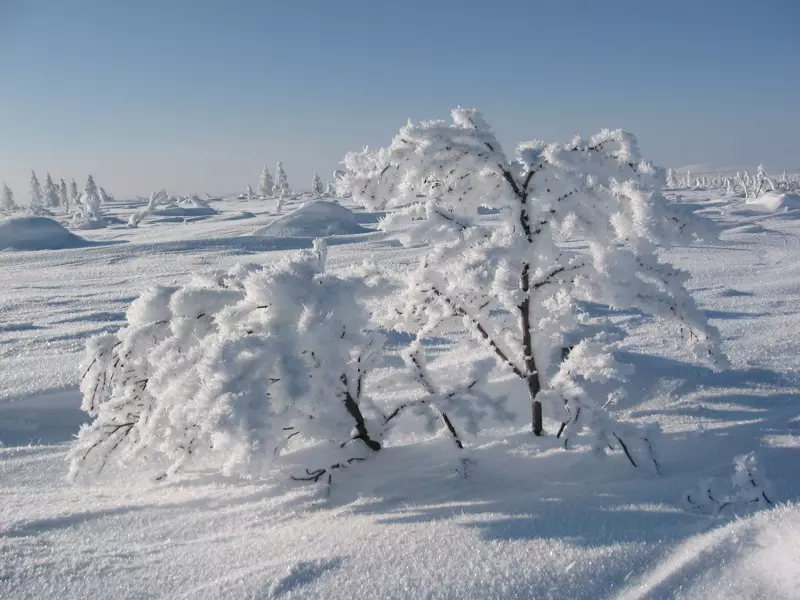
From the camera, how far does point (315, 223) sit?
28.3 meters

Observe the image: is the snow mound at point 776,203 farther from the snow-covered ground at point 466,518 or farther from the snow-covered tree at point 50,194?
the snow-covered tree at point 50,194

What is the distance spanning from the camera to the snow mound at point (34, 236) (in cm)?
2714

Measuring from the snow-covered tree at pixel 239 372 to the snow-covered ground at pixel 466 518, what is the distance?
332 mm

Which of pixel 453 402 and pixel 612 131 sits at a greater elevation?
pixel 612 131

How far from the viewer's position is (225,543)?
3020 millimetres

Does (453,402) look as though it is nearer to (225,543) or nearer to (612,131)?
(225,543)

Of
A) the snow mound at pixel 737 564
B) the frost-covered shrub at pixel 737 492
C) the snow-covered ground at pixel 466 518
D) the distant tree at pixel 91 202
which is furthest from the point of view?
the distant tree at pixel 91 202

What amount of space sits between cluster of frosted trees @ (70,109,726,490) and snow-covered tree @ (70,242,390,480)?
13 millimetres

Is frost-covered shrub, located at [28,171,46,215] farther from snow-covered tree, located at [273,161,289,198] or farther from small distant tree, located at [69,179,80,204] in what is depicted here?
snow-covered tree, located at [273,161,289,198]

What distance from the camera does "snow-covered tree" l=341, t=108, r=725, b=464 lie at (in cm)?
333

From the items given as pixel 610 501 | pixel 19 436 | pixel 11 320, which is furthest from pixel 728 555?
pixel 11 320

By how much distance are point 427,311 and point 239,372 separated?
168cm

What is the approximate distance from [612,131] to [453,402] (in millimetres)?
2053

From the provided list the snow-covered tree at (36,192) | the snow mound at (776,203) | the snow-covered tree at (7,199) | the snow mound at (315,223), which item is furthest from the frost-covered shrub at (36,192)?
the snow mound at (776,203)
